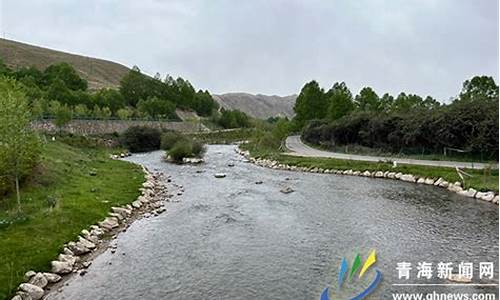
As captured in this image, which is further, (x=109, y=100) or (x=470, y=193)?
(x=109, y=100)

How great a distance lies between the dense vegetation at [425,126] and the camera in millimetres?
44562

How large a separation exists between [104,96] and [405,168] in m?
107

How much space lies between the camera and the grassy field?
17297mm

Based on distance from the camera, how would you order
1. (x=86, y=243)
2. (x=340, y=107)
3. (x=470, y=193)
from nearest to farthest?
(x=86, y=243)
(x=470, y=193)
(x=340, y=107)

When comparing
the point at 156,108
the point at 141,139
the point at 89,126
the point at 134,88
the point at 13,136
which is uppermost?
the point at 134,88

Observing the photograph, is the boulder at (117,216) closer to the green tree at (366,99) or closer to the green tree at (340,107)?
the green tree at (340,107)

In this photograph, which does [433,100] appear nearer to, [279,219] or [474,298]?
[279,219]

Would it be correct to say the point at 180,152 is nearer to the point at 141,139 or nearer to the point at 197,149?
the point at 197,149

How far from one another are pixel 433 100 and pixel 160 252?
9071cm

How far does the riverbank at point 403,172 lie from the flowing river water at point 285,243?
1.42 meters

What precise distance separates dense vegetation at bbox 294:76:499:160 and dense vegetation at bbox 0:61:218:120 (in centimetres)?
5305

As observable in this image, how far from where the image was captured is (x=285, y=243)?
70.4ft

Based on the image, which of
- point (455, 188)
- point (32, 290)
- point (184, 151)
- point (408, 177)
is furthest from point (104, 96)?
point (32, 290)

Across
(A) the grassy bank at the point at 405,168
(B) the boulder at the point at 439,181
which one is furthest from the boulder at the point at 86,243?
(B) the boulder at the point at 439,181
